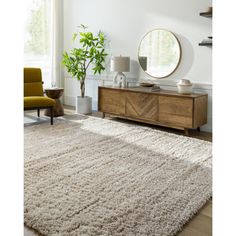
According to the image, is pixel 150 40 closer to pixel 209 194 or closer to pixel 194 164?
pixel 194 164

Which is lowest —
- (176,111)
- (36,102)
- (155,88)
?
(176,111)

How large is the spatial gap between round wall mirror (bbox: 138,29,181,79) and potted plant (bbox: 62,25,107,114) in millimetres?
715

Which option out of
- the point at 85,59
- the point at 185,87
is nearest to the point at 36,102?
the point at 85,59

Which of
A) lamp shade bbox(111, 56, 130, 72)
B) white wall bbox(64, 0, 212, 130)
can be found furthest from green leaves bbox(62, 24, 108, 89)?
lamp shade bbox(111, 56, 130, 72)

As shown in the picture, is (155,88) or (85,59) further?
(85,59)

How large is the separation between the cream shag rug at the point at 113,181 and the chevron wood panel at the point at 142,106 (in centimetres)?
32

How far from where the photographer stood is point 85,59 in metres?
4.99

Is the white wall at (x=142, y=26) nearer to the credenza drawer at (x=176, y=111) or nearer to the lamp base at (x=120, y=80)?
the lamp base at (x=120, y=80)

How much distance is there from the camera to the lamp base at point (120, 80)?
4.68 meters

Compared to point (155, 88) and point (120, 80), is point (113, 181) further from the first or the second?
point (120, 80)

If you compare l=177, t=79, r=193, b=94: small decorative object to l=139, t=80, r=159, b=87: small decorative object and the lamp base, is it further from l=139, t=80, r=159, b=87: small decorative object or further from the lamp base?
the lamp base

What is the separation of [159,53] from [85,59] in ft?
4.17

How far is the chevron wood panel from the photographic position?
4094 millimetres

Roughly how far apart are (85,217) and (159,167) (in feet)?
3.51
